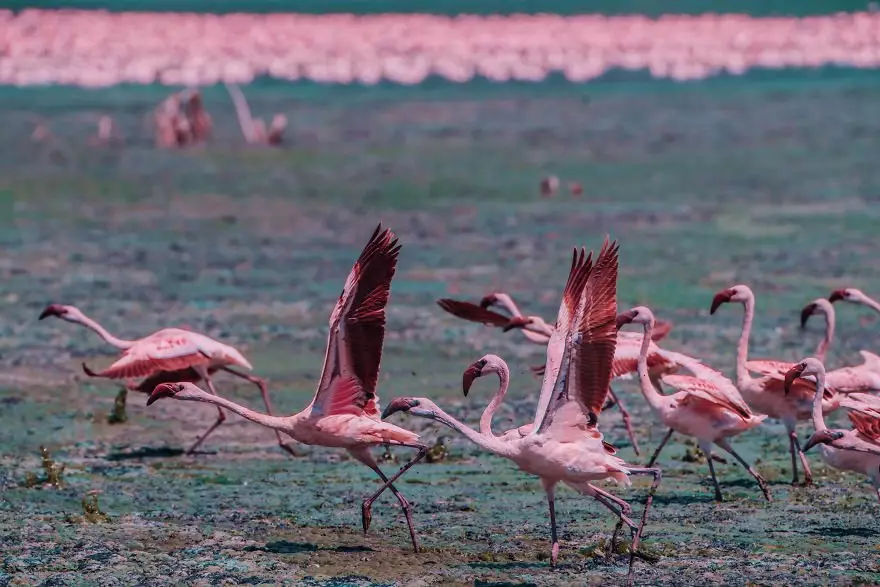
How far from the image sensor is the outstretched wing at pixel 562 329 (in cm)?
769

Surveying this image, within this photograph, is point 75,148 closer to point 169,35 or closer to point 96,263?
point 96,263

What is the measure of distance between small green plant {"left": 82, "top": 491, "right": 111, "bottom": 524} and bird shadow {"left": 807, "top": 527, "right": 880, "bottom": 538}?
3.67m

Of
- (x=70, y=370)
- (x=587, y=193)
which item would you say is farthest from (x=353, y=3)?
(x=70, y=370)

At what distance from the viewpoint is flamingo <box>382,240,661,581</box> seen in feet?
25.5

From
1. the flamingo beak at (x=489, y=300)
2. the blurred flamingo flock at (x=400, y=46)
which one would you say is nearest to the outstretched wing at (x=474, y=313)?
the flamingo beak at (x=489, y=300)

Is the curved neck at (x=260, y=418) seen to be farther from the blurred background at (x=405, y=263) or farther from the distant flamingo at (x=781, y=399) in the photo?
the distant flamingo at (x=781, y=399)

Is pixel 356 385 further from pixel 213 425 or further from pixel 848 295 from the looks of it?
pixel 848 295

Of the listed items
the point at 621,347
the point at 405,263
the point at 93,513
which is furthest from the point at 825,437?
the point at 405,263

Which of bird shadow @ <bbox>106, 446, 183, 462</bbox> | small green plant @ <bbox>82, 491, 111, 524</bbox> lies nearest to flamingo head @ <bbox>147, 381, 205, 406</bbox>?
small green plant @ <bbox>82, 491, 111, 524</bbox>

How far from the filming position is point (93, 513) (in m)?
8.83

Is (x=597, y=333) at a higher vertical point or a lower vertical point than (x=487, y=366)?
higher

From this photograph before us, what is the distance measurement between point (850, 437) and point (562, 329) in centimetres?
167

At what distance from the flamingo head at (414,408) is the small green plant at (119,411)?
362 cm

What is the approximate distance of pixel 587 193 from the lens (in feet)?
73.4
